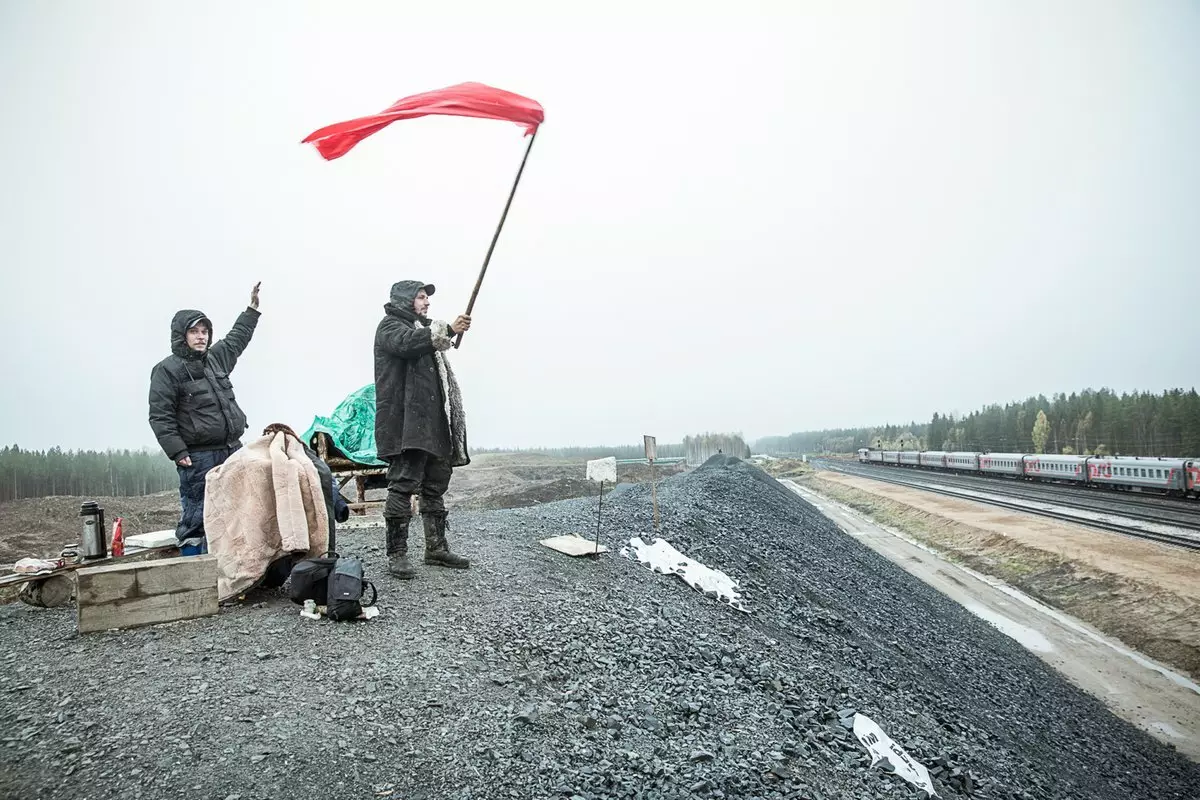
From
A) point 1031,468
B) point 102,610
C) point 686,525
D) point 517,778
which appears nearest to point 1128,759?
point 686,525

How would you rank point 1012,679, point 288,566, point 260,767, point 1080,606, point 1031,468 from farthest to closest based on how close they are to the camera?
point 1031,468
point 1080,606
point 1012,679
point 288,566
point 260,767

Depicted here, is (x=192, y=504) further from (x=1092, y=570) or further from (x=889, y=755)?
(x=1092, y=570)

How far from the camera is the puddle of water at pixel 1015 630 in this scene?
15.2 meters

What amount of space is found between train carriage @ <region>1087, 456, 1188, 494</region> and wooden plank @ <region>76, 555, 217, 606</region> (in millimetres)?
37612

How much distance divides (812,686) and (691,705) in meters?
1.99

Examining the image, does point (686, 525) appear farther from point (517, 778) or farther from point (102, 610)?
point (102, 610)

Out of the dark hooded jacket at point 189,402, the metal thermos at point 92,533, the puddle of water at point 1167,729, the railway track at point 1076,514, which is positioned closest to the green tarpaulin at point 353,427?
the dark hooded jacket at point 189,402

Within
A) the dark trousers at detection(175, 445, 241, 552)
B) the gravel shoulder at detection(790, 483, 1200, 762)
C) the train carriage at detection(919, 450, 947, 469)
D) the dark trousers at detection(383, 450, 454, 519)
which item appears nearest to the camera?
the dark trousers at detection(383, 450, 454, 519)

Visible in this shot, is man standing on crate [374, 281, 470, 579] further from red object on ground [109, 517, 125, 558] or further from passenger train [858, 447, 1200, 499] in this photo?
passenger train [858, 447, 1200, 499]

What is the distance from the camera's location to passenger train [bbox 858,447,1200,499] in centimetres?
2722

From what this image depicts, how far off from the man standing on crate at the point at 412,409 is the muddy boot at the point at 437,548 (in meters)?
0.16

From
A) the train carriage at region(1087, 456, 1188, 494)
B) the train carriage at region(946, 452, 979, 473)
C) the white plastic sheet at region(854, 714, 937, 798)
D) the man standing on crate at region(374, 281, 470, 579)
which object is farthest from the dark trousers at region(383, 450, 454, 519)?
the train carriage at region(946, 452, 979, 473)

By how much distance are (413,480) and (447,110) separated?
3.90m

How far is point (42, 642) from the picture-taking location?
430cm
